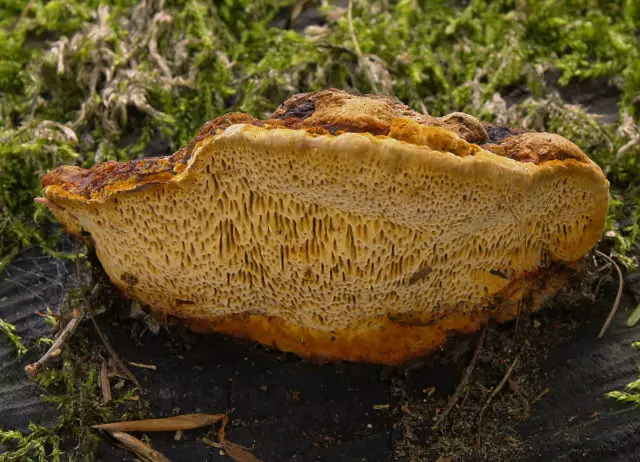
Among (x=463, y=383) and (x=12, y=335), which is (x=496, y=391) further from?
(x=12, y=335)

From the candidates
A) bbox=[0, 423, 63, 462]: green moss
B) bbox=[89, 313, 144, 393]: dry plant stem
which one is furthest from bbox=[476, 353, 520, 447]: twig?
bbox=[0, 423, 63, 462]: green moss

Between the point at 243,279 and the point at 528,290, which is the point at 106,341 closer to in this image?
the point at 243,279

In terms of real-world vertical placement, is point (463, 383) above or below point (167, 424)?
above

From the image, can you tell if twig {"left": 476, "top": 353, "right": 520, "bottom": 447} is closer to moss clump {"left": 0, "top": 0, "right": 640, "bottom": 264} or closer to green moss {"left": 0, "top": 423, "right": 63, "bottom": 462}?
moss clump {"left": 0, "top": 0, "right": 640, "bottom": 264}

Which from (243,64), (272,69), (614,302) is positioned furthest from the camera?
(243,64)

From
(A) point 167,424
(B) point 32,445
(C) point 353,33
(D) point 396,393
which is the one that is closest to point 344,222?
(D) point 396,393

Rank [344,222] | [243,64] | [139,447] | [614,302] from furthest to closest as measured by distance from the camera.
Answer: [243,64], [614,302], [139,447], [344,222]

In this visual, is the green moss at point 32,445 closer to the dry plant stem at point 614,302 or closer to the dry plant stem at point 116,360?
the dry plant stem at point 116,360
